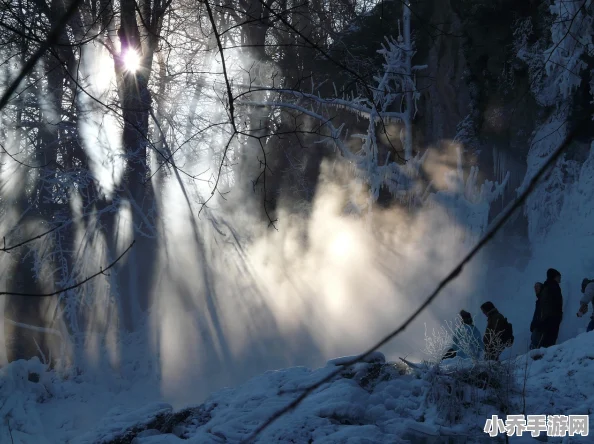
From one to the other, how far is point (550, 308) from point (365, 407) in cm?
390

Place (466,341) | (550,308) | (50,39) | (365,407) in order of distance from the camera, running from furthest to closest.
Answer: (550,308) → (466,341) → (365,407) → (50,39)

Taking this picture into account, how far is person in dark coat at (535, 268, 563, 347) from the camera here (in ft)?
24.8

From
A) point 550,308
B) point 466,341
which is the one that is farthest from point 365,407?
point 550,308

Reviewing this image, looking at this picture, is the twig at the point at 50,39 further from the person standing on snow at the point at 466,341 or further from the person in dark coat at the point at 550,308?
the person in dark coat at the point at 550,308

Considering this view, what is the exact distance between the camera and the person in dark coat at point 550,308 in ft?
24.8

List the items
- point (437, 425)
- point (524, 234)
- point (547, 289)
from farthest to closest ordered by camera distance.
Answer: point (524, 234) → point (547, 289) → point (437, 425)

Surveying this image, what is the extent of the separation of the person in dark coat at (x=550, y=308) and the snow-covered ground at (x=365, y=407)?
1.69 m

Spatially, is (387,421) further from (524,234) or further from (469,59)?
(469,59)

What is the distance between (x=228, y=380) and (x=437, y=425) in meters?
8.69

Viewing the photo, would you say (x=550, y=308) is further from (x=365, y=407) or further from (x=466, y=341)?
(x=365, y=407)

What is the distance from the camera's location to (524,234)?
12227 mm

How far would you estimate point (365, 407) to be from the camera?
4902 mm

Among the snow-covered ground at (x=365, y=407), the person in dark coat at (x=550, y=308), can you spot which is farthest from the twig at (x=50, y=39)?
the person in dark coat at (x=550, y=308)

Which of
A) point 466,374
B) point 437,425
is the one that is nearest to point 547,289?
point 466,374
